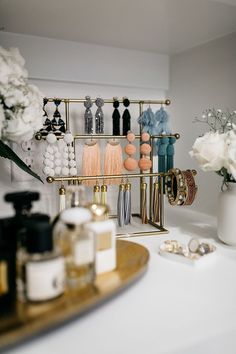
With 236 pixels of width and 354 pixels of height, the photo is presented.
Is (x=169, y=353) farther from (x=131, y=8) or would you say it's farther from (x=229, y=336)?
(x=131, y=8)

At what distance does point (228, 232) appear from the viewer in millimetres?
928

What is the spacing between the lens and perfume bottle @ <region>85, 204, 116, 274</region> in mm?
633

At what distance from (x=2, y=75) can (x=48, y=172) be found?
30cm

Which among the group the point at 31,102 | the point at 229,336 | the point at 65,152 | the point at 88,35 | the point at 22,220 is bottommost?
the point at 229,336

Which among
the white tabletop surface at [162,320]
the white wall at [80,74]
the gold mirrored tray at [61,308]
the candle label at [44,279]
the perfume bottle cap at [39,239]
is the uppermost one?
the white wall at [80,74]

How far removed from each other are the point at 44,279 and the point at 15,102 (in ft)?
1.45

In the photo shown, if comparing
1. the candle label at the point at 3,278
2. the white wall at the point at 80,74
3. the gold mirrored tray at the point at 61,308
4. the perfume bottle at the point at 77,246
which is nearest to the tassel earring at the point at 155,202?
the white wall at the point at 80,74

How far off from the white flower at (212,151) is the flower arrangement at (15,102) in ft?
1.44

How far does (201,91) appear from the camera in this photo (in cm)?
129

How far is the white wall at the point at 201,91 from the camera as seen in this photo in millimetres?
1174

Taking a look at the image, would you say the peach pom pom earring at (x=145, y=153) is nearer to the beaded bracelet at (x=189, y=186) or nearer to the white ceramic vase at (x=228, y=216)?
the beaded bracelet at (x=189, y=186)

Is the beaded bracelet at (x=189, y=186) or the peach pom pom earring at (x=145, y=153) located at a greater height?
the peach pom pom earring at (x=145, y=153)

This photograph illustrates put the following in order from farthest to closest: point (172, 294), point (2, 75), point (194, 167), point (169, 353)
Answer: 1. point (194, 167)
2. point (2, 75)
3. point (172, 294)
4. point (169, 353)

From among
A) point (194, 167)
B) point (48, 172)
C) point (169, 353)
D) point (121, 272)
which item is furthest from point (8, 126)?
point (194, 167)
